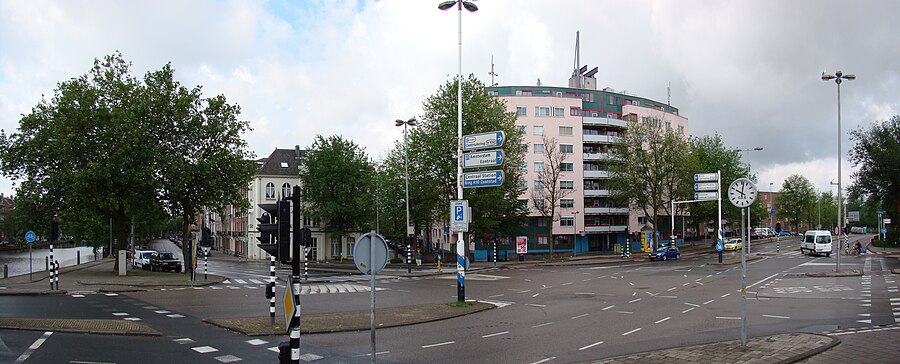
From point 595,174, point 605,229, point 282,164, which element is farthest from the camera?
point 595,174

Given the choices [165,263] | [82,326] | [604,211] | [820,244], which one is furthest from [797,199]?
[82,326]

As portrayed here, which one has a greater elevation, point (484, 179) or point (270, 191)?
point (270, 191)

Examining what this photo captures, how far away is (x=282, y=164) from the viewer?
252 feet

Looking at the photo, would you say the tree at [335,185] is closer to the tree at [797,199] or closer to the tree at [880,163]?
→ the tree at [880,163]

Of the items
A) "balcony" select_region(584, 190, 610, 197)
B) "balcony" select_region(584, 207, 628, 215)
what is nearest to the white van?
"balcony" select_region(584, 207, 628, 215)

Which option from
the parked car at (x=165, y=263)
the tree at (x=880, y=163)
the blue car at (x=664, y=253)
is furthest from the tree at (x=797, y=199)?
the parked car at (x=165, y=263)

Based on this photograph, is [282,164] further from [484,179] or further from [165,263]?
[484,179]

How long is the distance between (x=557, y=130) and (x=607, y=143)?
858 cm

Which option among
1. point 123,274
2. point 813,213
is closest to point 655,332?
point 123,274

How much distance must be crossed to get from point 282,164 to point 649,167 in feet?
147

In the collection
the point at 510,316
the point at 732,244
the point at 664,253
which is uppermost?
the point at 510,316

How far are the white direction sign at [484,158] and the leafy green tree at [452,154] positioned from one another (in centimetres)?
2712

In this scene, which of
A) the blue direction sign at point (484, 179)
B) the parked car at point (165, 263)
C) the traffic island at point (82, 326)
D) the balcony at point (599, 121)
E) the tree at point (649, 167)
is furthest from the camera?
the balcony at point (599, 121)

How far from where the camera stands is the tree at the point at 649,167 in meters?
65.7
